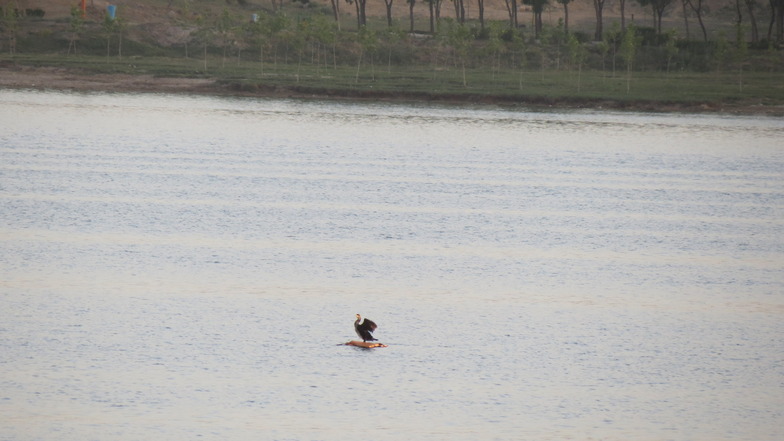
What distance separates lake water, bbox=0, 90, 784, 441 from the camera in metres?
18.3

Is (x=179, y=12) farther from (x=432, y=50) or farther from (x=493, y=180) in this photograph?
(x=493, y=180)

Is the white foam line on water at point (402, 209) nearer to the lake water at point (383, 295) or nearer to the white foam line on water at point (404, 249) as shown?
the lake water at point (383, 295)

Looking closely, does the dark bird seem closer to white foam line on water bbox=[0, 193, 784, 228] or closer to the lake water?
the lake water

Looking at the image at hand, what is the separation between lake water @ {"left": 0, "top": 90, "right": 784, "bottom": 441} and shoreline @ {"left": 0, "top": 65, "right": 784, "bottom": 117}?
32.0 m

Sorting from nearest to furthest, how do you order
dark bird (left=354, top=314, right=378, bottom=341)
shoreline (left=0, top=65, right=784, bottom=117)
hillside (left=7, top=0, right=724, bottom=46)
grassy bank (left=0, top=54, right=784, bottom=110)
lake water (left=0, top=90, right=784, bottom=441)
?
1. lake water (left=0, top=90, right=784, bottom=441)
2. dark bird (left=354, top=314, right=378, bottom=341)
3. shoreline (left=0, top=65, right=784, bottom=117)
4. grassy bank (left=0, top=54, right=784, bottom=110)
5. hillside (left=7, top=0, right=724, bottom=46)

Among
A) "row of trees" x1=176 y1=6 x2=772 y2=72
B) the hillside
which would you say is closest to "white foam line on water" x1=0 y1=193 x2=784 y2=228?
"row of trees" x1=176 y1=6 x2=772 y2=72

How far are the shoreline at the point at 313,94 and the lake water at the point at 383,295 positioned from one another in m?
32.0

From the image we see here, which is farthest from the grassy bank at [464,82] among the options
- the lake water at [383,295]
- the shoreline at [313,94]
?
the lake water at [383,295]

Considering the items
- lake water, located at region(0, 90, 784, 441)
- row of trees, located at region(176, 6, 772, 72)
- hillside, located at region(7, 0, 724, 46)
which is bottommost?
lake water, located at region(0, 90, 784, 441)

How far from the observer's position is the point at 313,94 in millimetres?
86625

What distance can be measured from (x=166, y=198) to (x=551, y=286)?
15.0 metres

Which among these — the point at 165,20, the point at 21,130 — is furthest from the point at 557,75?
the point at 21,130

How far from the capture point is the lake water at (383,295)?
18.3 metres

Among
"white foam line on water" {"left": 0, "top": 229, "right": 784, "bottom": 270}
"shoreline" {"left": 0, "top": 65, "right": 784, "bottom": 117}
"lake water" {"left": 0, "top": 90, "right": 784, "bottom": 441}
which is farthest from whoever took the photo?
"shoreline" {"left": 0, "top": 65, "right": 784, "bottom": 117}
